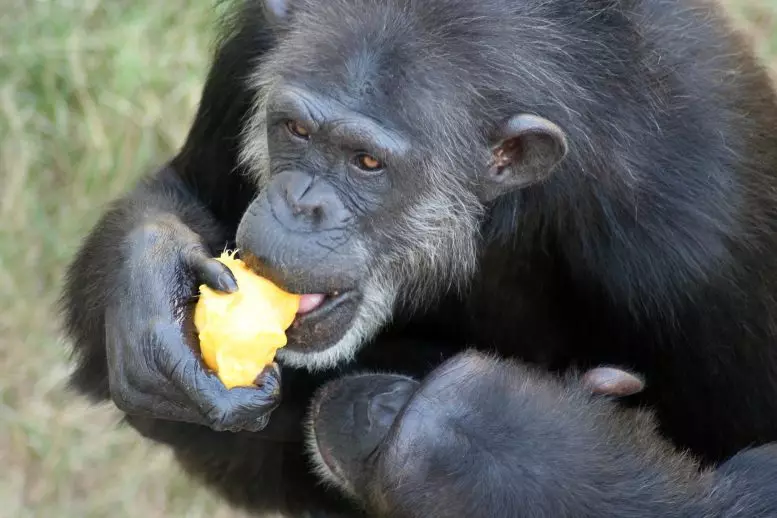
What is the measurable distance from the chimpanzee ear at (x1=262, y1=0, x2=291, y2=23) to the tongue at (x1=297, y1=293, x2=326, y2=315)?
82 centimetres

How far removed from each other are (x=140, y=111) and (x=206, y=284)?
9.75 ft

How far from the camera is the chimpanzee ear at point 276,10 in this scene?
11.4 ft

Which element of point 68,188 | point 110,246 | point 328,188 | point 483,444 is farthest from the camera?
point 68,188

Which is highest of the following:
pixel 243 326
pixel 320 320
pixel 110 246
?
pixel 243 326

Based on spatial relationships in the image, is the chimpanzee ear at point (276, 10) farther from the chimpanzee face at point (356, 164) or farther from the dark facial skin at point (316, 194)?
the dark facial skin at point (316, 194)

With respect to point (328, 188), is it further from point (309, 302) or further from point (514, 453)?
point (514, 453)

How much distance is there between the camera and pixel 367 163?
327cm

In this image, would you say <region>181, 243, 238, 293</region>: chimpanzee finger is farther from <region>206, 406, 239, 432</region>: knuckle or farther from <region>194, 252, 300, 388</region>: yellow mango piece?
<region>206, 406, 239, 432</region>: knuckle

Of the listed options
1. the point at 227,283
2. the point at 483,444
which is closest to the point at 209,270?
the point at 227,283

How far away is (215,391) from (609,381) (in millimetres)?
1109

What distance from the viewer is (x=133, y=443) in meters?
5.86

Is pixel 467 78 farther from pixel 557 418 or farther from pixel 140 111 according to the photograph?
pixel 140 111

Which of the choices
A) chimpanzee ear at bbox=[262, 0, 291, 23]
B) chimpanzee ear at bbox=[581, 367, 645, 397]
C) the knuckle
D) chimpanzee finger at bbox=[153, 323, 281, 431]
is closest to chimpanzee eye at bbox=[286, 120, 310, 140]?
chimpanzee ear at bbox=[262, 0, 291, 23]

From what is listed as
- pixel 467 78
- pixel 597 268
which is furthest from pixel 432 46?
pixel 597 268
